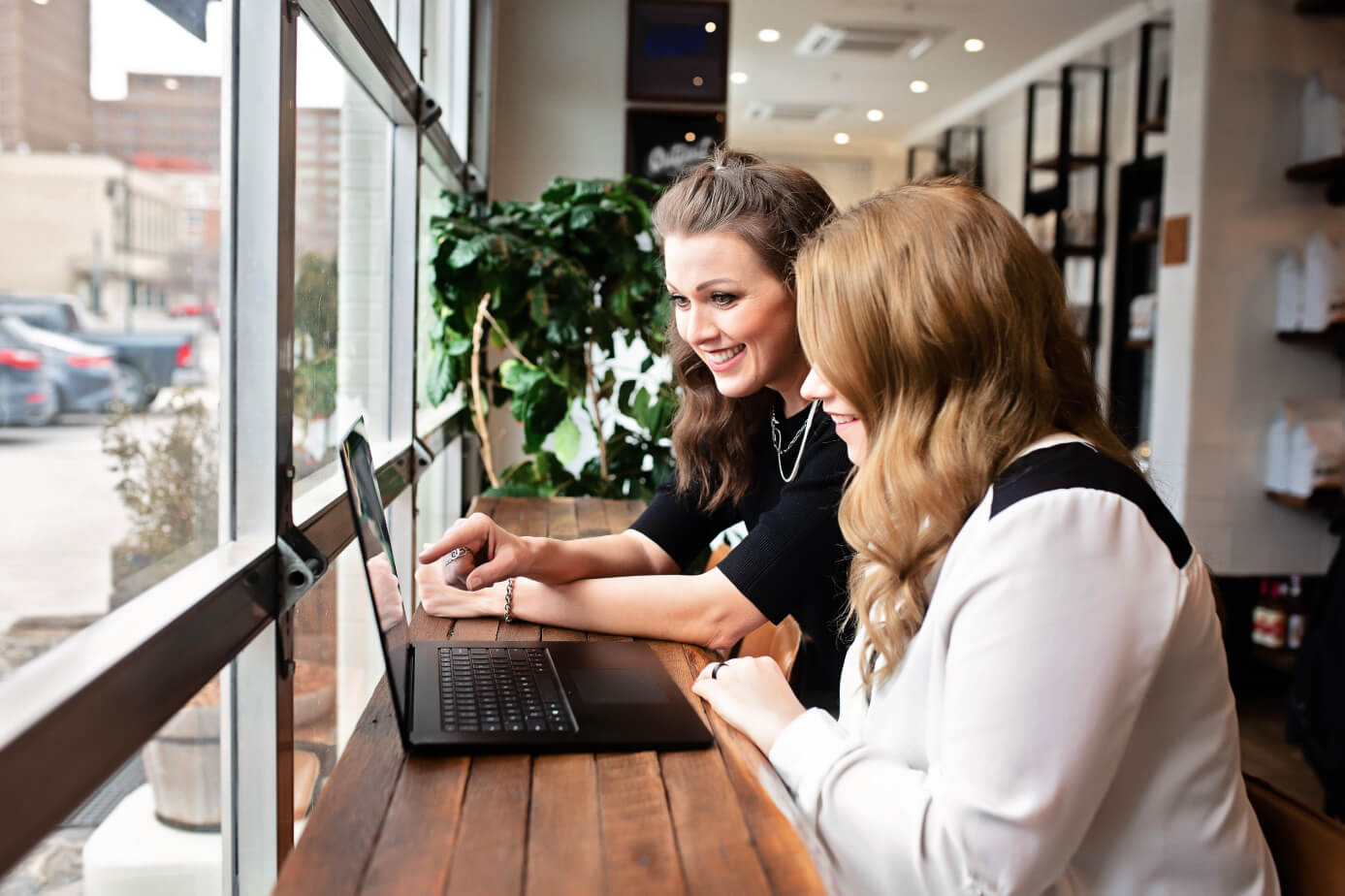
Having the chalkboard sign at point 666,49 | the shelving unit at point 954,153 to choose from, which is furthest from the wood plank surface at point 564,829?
the shelving unit at point 954,153

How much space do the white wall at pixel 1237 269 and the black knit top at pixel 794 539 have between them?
10.4 feet

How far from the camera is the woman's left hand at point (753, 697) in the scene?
3.60 feet

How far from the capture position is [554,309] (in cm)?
303

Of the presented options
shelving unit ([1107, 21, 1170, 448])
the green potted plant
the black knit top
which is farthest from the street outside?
shelving unit ([1107, 21, 1170, 448])

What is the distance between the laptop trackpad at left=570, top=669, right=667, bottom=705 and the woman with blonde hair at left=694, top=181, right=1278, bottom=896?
0.09 meters

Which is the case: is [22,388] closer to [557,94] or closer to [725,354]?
[725,354]

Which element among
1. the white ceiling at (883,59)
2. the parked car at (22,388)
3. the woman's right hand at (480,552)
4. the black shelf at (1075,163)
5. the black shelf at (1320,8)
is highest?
the white ceiling at (883,59)

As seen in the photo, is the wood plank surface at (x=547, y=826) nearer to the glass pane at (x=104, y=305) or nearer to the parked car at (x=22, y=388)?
the glass pane at (x=104, y=305)

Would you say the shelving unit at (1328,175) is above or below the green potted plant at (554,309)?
above

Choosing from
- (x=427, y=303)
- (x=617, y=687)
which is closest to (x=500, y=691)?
(x=617, y=687)

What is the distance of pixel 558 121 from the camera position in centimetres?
460

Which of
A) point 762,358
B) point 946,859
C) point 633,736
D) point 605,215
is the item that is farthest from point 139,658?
point 605,215

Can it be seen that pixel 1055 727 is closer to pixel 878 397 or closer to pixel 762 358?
pixel 878 397

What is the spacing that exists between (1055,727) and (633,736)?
384mm
